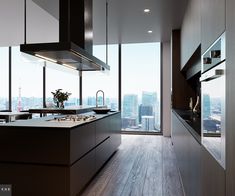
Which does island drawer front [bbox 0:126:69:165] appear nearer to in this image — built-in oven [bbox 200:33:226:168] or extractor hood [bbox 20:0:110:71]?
extractor hood [bbox 20:0:110:71]

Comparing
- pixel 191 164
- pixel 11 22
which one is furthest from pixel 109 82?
pixel 191 164

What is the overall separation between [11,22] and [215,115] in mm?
5287

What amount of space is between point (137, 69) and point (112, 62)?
872mm

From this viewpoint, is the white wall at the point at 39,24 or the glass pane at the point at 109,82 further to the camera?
the glass pane at the point at 109,82

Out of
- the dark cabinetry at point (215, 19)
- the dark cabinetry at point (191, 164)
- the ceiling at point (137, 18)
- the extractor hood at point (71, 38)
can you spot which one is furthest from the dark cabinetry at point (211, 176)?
the ceiling at point (137, 18)

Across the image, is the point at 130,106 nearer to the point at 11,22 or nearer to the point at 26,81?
the point at 26,81

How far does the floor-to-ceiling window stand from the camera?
722 centimetres

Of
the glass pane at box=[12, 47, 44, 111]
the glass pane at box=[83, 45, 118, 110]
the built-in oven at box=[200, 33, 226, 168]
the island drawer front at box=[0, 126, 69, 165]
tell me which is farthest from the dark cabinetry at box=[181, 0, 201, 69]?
the glass pane at box=[12, 47, 44, 111]

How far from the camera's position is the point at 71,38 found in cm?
342

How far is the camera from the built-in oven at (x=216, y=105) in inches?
42.2

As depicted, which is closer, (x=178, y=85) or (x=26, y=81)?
(x=178, y=85)

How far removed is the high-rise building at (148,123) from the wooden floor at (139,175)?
2.05m

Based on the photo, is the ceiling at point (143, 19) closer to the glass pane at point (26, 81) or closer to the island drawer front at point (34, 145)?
the island drawer front at point (34, 145)

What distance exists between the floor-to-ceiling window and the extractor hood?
3508 millimetres
